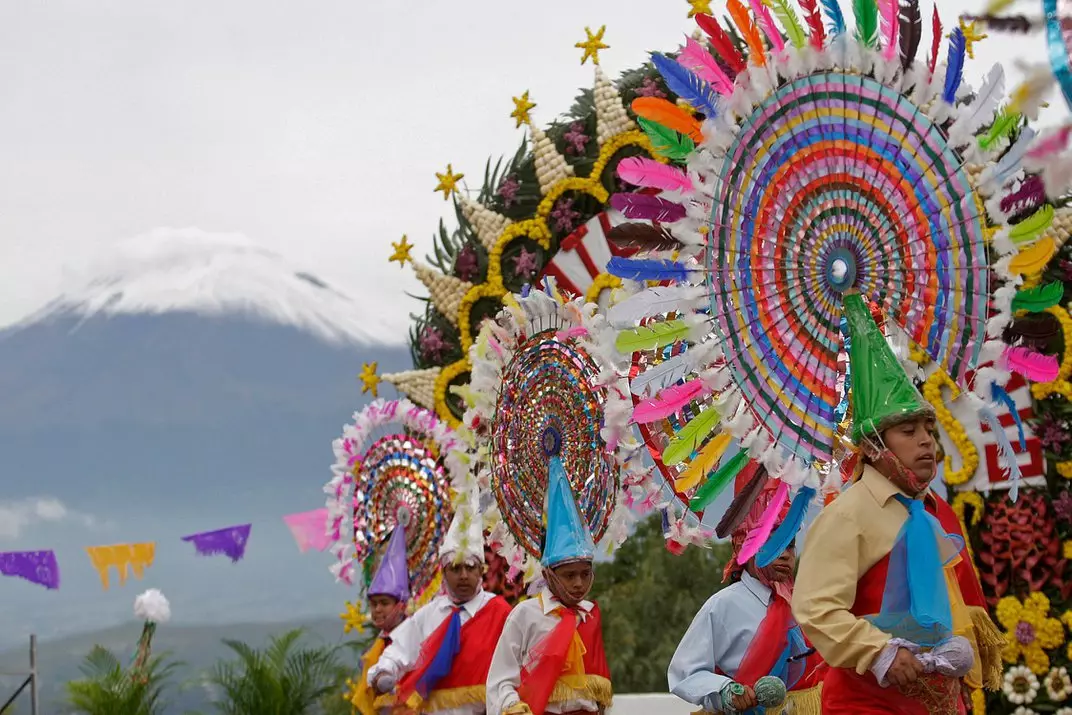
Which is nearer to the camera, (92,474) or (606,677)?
(606,677)

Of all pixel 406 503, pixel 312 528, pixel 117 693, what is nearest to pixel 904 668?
pixel 406 503

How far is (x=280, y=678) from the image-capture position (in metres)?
13.7

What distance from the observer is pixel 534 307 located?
20.7ft

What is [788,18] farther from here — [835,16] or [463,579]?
[463,579]

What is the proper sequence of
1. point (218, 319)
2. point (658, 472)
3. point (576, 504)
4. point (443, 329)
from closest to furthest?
point (658, 472), point (576, 504), point (443, 329), point (218, 319)

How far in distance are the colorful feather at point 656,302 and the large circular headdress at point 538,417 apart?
1644 mm

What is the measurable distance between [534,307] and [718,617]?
1.80 metres

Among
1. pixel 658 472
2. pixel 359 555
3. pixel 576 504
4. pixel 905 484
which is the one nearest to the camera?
pixel 905 484

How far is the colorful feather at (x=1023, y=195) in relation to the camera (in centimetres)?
371

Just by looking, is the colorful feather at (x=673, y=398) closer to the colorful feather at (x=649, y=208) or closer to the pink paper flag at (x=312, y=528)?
the colorful feather at (x=649, y=208)

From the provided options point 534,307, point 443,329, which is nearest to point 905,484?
point 534,307

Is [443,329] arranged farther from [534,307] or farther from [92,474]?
[92,474]

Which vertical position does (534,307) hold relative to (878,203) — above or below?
above

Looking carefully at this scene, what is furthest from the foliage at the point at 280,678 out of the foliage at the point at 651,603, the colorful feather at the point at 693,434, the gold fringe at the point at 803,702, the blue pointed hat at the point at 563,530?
the colorful feather at the point at 693,434
